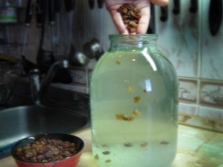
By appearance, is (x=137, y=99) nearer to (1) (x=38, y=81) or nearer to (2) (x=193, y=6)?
(2) (x=193, y=6)

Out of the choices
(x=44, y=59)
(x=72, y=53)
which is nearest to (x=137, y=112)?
(x=72, y=53)

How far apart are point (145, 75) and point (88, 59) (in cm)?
46

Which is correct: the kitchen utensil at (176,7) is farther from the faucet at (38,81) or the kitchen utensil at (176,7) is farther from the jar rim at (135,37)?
the faucet at (38,81)

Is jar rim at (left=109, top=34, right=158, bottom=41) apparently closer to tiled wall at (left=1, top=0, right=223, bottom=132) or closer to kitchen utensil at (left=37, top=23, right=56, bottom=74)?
tiled wall at (left=1, top=0, right=223, bottom=132)

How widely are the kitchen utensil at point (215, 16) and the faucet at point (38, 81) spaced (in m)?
0.49

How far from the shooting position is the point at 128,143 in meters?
0.47

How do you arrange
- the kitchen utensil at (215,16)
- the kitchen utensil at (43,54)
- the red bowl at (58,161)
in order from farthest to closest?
the kitchen utensil at (43,54)
the kitchen utensil at (215,16)
the red bowl at (58,161)

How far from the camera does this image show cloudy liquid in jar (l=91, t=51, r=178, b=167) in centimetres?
47

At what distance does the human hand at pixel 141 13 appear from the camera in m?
0.46

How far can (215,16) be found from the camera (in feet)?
2.11

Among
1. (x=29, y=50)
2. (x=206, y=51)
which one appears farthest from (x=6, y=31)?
(x=206, y=51)

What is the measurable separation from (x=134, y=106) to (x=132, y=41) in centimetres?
11

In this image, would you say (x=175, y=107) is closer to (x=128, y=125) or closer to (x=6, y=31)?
(x=128, y=125)

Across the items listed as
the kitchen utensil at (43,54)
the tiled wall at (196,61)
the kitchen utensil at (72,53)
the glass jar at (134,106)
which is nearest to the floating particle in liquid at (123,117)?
the glass jar at (134,106)
